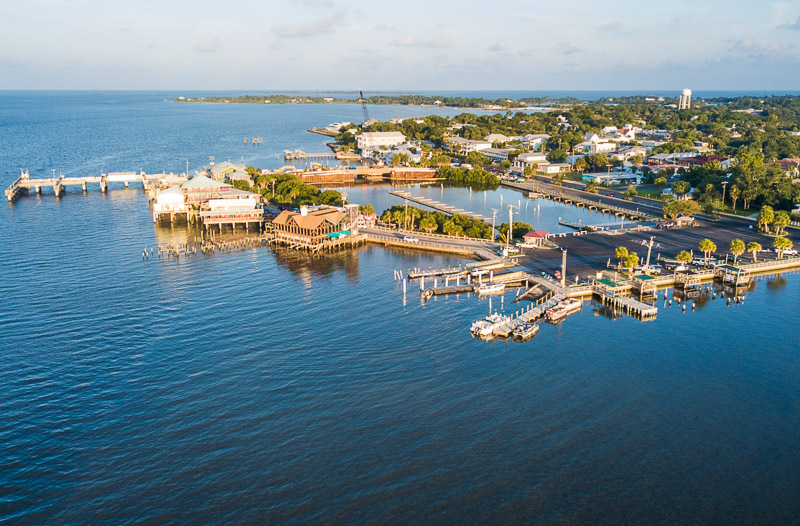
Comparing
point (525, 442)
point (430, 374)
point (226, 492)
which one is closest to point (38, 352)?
point (226, 492)

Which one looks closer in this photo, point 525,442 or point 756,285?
point 525,442

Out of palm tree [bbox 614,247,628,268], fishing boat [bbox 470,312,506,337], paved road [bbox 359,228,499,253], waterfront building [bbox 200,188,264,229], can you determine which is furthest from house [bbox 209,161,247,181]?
palm tree [bbox 614,247,628,268]

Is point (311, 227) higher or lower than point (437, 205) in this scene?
higher

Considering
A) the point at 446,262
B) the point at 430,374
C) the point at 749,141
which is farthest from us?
the point at 749,141

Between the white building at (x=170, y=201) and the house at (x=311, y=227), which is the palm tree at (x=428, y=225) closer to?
the house at (x=311, y=227)

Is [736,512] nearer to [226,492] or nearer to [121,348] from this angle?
[226,492]

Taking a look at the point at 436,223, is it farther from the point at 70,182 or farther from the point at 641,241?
the point at 70,182

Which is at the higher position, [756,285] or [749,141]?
[749,141]

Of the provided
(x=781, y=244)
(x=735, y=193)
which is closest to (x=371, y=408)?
(x=781, y=244)
